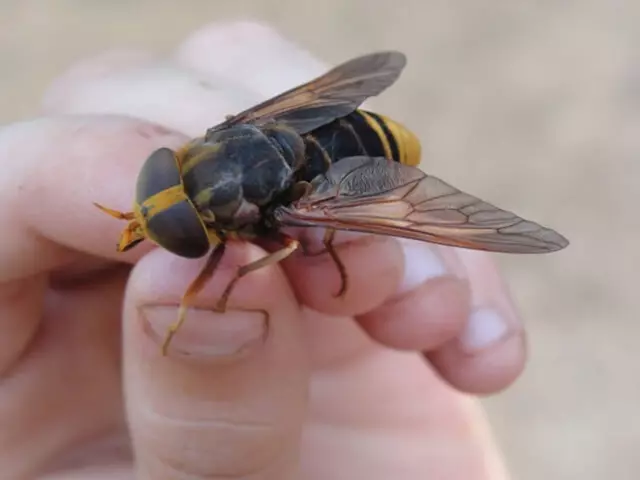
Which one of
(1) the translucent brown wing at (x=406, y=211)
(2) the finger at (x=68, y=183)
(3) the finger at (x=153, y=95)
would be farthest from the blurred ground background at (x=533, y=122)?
(2) the finger at (x=68, y=183)

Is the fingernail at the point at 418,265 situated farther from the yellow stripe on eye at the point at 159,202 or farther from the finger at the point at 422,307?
the yellow stripe on eye at the point at 159,202

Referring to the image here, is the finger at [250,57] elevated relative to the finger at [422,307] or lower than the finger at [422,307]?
elevated

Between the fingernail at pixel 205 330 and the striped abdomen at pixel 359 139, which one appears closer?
the fingernail at pixel 205 330

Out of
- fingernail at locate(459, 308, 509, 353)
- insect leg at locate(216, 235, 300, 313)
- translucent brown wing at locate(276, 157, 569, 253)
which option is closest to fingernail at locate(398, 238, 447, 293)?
fingernail at locate(459, 308, 509, 353)

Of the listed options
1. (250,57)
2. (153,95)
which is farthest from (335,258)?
(250,57)

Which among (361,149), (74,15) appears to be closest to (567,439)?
(361,149)

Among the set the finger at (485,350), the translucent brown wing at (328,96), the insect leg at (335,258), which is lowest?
the finger at (485,350)
